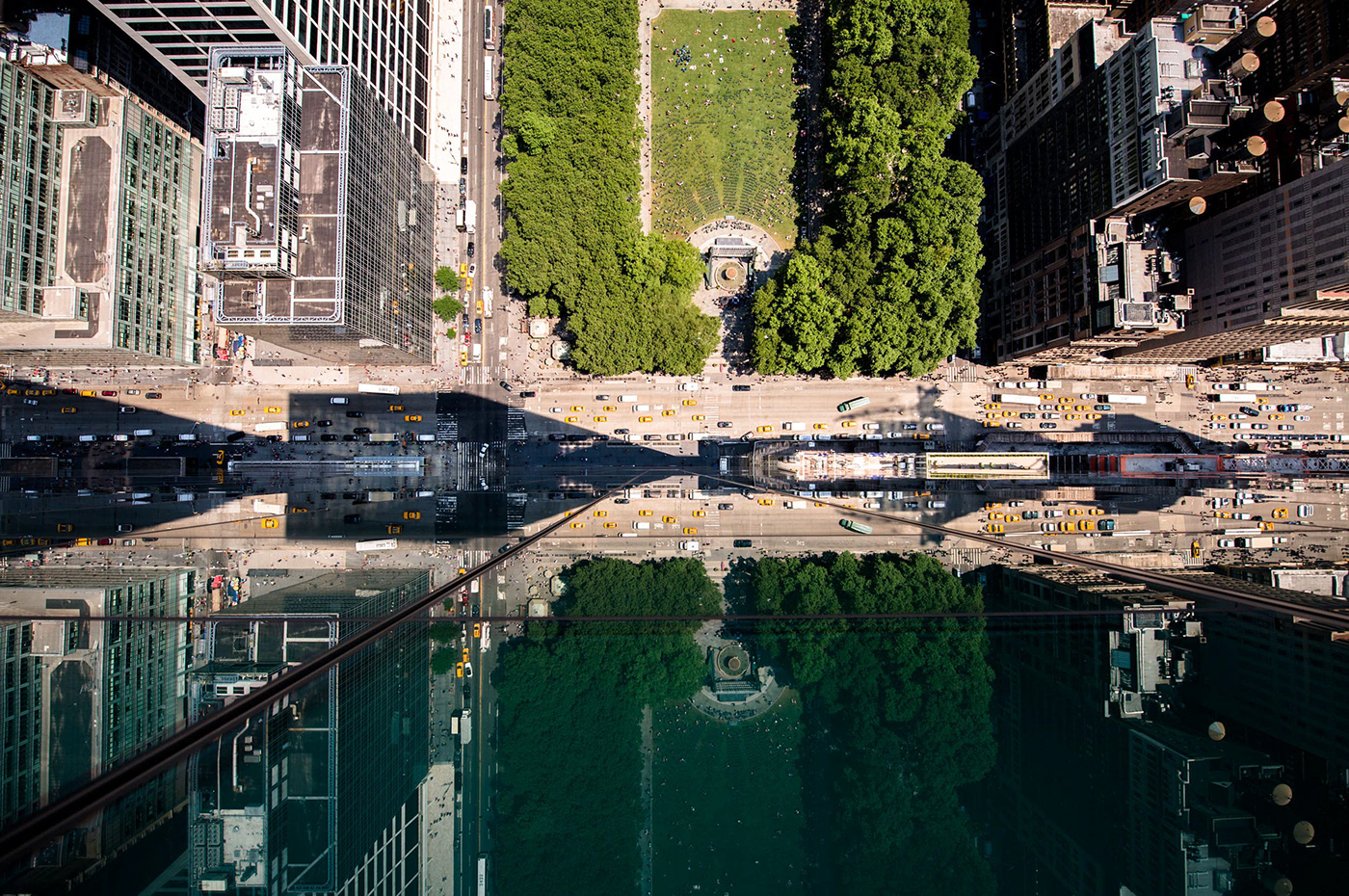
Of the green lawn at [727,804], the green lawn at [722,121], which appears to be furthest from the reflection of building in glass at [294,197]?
the green lawn at [727,804]

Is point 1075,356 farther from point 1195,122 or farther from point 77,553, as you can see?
point 77,553

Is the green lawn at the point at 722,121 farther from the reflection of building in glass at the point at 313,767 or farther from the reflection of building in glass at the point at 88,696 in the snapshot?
the reflection of building in glass at the point at 88,696

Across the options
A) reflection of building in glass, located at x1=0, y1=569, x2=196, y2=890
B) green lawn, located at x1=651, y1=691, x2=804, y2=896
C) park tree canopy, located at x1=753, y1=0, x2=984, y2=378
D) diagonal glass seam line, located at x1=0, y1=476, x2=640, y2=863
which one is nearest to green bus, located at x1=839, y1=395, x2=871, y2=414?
park tree canopy, located at x1=753, y1=0, x2=984, y2=378

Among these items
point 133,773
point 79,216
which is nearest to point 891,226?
point 133,773

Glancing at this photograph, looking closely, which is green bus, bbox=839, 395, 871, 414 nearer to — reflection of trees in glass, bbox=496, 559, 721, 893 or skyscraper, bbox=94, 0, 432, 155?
reflection of trees in glass, bbox=496, 559, 721, 893

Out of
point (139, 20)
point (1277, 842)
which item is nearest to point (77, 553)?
point (139, 20)
